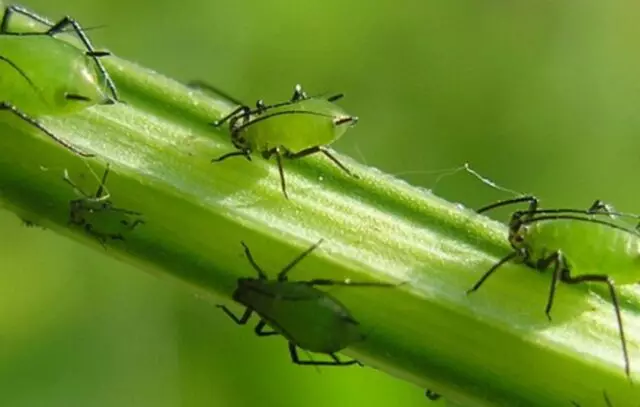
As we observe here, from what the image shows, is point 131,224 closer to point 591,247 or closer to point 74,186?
point 74,186

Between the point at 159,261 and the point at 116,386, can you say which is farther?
the point at 116,386

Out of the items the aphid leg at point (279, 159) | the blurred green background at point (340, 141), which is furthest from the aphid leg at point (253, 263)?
the blurred green background at point (340, 141)

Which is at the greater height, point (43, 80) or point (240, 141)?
point (43, 80)

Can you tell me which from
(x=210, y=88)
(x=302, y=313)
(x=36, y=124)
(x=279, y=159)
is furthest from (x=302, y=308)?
(x=210, y=88)

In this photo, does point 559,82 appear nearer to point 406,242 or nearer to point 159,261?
point 406,242

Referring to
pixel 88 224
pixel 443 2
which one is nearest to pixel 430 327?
pixel 88 224

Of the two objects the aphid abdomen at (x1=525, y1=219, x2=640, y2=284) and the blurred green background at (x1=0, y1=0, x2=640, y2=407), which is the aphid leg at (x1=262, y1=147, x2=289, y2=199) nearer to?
the aphid abdomen at (x1=525, y1=219, x2=640, y2=284)

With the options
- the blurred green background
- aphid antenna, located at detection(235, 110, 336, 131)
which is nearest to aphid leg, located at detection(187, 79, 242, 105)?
aphid antenna, located at detection(235, 110, 336, 131)
